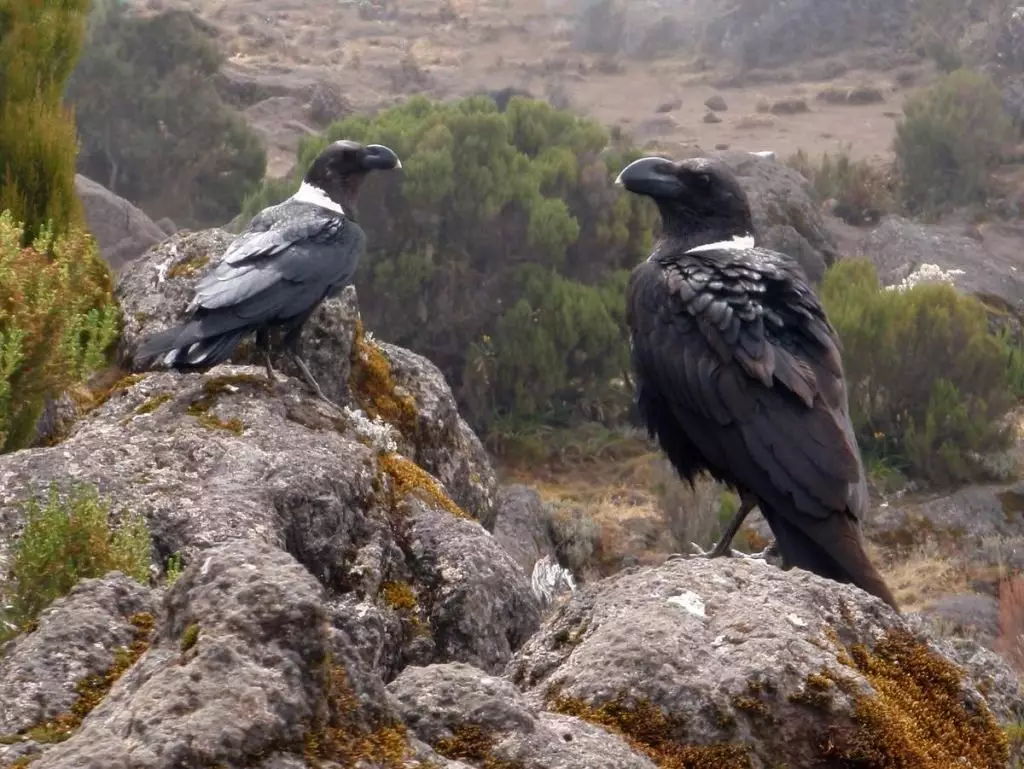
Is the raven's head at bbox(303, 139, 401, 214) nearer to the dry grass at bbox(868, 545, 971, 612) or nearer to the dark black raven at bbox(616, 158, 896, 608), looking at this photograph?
the dark black raven at bbox(616, 158, 896, 608)

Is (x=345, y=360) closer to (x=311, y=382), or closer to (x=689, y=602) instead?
(x=311, y=382)

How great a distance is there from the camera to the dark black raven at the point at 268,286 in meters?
4.97

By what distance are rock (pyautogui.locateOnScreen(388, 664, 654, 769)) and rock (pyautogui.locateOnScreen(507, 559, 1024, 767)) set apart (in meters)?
0.22

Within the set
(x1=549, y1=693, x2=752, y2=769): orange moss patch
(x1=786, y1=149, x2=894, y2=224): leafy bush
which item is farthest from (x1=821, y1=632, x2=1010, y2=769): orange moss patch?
(x1=786, y1=149, x2=894, y2=224): leafy bush

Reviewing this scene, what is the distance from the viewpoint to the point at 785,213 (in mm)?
19953

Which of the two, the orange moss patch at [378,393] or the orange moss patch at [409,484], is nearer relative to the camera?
the orange moss patch at [409,484]

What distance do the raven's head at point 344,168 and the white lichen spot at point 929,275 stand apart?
1303cm

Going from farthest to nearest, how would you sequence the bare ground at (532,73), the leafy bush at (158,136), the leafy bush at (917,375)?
1. the bare ground at (532,73)
2. the leafy bush at (158,136)
3. the leafy bush at (917,375)

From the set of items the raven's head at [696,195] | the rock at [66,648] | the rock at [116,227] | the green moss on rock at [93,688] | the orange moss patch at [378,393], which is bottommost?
the rock at [116,227]

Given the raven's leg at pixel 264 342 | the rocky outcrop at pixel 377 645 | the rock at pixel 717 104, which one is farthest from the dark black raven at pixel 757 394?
the rock at pixel 717 104

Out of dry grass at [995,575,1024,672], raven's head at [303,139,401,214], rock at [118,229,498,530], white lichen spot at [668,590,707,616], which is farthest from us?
dry grass at [995,575,1024,672]

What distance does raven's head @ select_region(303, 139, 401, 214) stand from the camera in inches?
256

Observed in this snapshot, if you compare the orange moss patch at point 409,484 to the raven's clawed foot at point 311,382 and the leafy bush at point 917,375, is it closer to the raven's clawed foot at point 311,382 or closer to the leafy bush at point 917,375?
the raven's clawed foot at point 311,382

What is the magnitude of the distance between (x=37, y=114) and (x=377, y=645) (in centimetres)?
459
